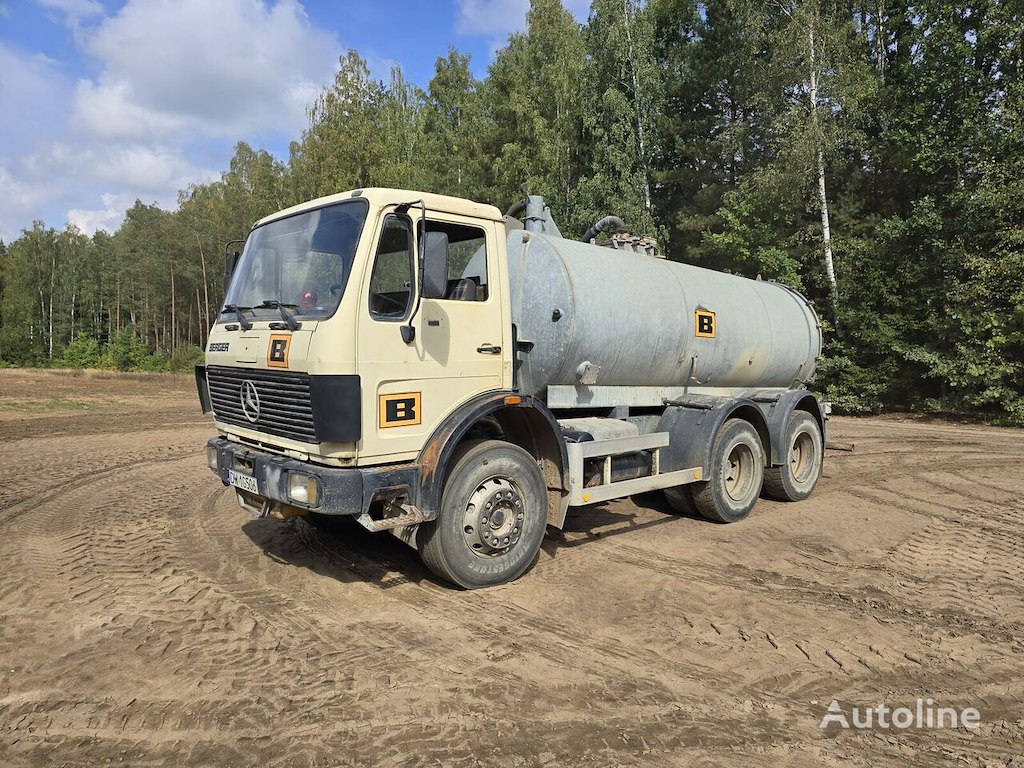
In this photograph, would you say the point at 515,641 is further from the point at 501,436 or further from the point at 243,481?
the point at 243,481

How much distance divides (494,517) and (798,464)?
17.8ft

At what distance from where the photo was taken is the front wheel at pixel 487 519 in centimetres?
499

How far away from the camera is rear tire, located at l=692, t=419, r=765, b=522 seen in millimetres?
7219

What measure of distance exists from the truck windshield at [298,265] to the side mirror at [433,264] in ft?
1.66

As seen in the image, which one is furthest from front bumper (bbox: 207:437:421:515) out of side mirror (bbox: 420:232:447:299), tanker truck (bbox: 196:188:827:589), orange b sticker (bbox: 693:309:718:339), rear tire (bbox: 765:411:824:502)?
rear tire (bbox: 765:411:824:502)

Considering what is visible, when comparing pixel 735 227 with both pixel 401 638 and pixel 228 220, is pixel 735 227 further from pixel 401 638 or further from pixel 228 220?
pixel 228 220

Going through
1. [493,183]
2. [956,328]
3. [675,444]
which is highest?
[493,183]

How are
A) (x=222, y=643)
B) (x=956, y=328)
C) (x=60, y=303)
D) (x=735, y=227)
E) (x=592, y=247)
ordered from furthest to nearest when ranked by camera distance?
1. (x=60, y=303)
2. (x=735, y=227)
3. (x=956, y=328)
4. (x=592, y=247)
5. (x=222, y=643)

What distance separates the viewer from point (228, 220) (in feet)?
165

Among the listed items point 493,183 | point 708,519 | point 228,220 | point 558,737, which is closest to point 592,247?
point 708,519

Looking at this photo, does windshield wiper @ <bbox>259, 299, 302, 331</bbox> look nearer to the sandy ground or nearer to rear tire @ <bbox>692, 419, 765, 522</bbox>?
the sandy ground

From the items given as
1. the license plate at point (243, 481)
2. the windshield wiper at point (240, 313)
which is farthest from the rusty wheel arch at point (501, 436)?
the windshield wiper at point (240, 313)

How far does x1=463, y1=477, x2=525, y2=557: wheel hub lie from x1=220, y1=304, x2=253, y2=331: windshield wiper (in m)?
2.19

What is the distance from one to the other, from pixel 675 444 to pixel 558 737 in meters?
4.26
